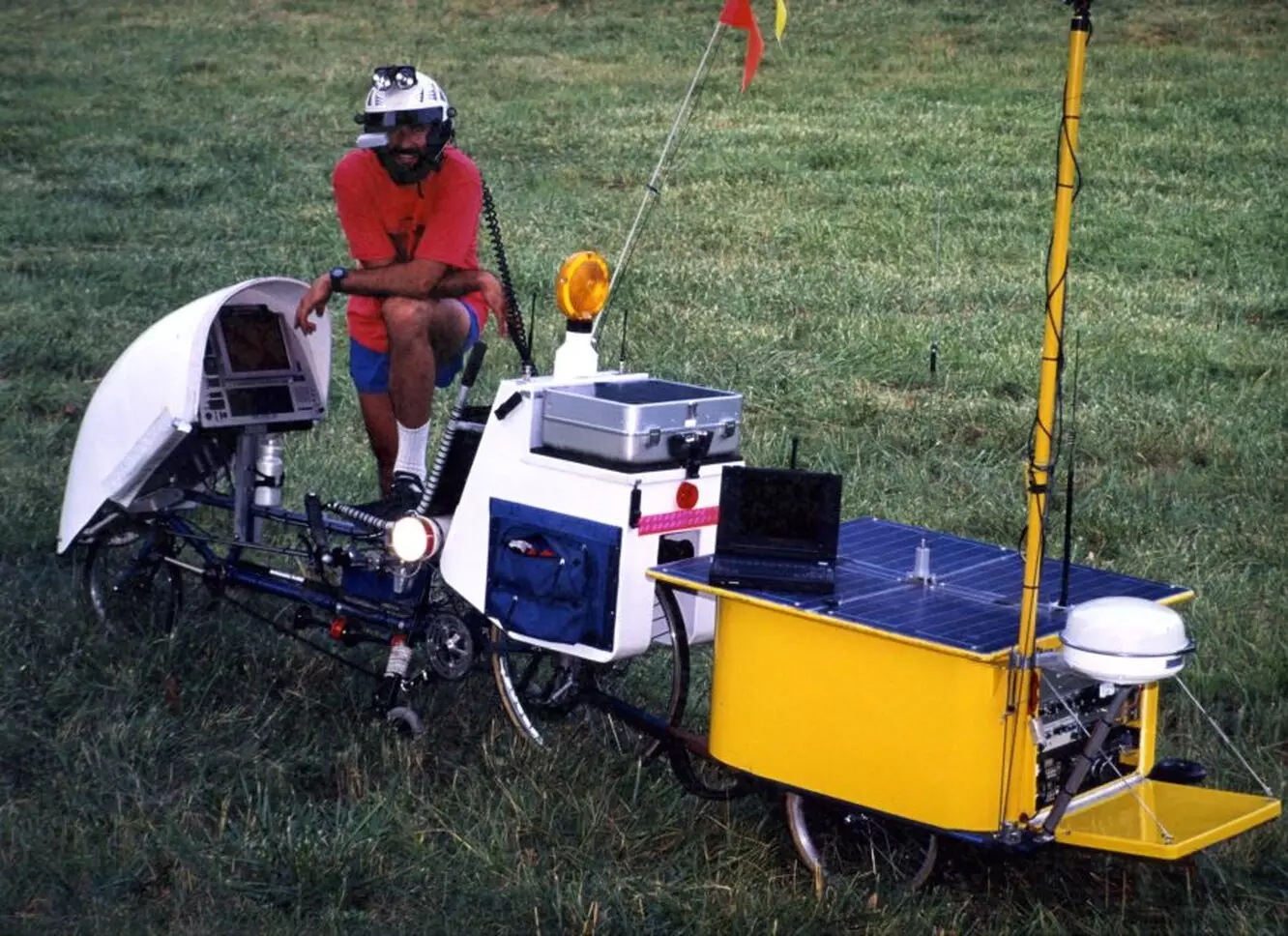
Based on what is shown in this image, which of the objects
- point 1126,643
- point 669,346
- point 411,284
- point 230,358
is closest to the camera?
point 1126,643

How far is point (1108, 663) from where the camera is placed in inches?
153

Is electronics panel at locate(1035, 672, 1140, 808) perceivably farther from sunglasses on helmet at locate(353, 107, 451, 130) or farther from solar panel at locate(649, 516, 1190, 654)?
sunglasses on helmet at locate(353, 107, 451, 130)

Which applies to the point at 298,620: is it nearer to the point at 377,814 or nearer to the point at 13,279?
the point at 377,814

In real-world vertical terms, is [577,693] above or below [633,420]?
below

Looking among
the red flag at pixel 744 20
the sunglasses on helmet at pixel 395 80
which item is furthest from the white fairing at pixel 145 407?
the red flag at pixel 744 20

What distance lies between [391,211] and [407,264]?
0.23m

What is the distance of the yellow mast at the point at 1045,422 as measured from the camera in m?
3.89

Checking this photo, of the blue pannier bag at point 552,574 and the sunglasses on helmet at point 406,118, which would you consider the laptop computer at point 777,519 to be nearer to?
the blue pannier bag at point 552,574

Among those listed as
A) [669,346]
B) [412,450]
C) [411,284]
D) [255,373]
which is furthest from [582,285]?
[669,346]

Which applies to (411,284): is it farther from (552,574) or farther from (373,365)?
(552,574)

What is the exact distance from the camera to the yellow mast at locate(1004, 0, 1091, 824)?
3887 millimetres

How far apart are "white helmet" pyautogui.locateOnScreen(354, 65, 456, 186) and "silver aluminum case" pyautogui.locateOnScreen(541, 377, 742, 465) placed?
989 mm

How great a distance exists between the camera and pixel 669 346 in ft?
34.3

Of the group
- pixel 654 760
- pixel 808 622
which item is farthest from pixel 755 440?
pixel 808 622
